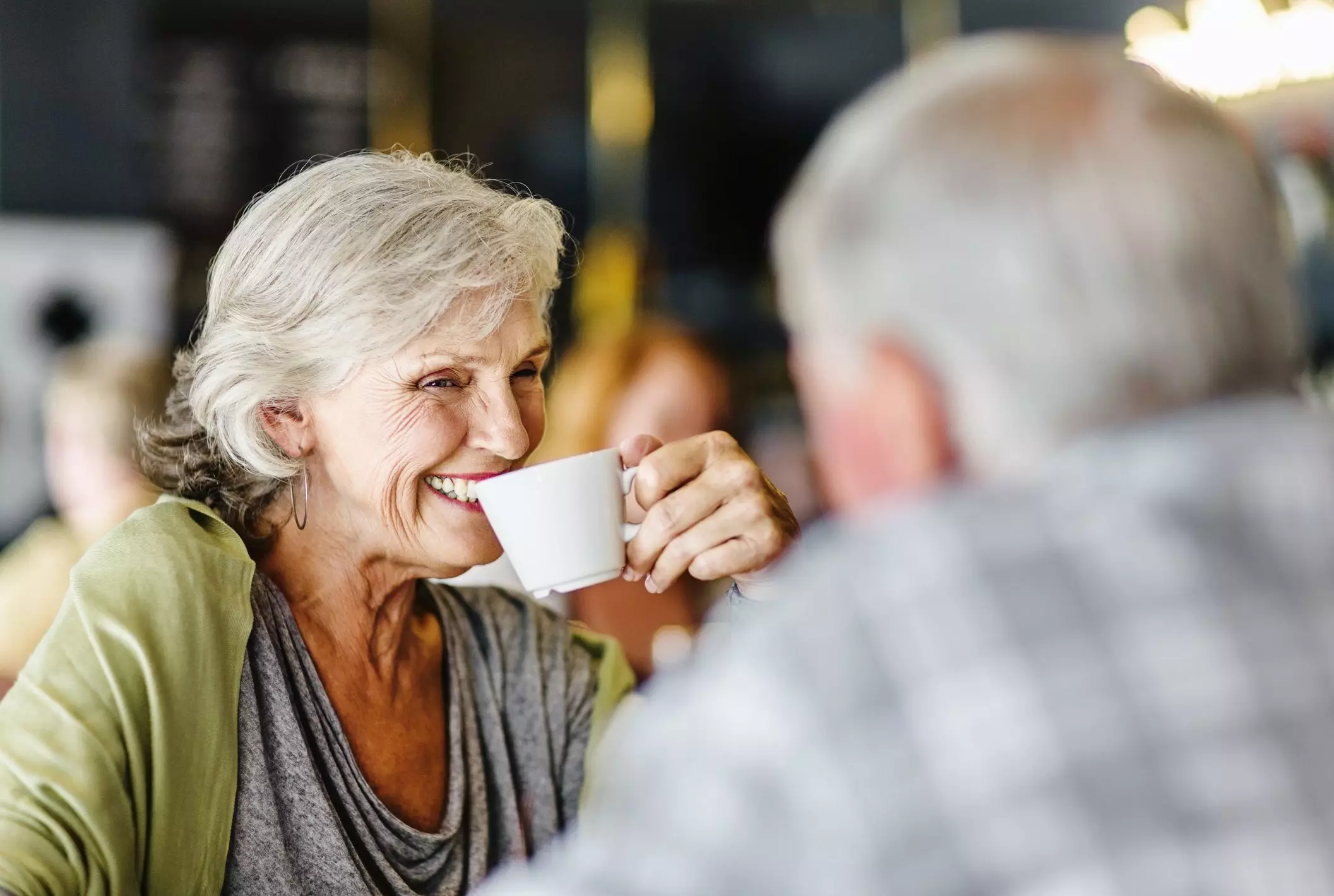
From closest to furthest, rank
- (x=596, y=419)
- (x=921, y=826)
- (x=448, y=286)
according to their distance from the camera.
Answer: (x=921, y=826) → (x=448, y=286) → (x=596, y=419)

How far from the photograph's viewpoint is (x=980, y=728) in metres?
0.52

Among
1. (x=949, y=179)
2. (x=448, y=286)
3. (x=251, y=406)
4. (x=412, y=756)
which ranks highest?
(x=949, y=179)

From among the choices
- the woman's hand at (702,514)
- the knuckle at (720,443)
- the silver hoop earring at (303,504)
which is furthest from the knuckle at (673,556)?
the silver hoop earring at (303,504)

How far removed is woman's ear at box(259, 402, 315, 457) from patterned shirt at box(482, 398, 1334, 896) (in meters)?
0.74

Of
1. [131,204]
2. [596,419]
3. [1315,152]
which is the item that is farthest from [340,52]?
[1315,152]

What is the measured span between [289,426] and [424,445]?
144mm

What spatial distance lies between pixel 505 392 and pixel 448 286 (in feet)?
0.37

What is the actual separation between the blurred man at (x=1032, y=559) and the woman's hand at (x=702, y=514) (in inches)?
19.5

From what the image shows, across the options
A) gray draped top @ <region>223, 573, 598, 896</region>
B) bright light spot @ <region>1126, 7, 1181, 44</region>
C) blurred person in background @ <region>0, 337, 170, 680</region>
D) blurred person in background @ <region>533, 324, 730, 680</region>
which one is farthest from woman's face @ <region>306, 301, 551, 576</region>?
bright light spot @ <region>1126, 7, 1181, 44</region>

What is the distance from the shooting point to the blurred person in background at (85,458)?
7.98ft

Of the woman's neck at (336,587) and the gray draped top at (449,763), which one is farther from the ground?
the woman's neck at (336,587)

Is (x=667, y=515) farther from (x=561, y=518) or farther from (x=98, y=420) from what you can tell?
(x=98, y=420)

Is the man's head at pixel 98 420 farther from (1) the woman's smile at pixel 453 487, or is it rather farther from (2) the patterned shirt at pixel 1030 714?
(2) the patterned shirt at pixel 1030 714

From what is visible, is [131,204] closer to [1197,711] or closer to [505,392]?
[505,392]
